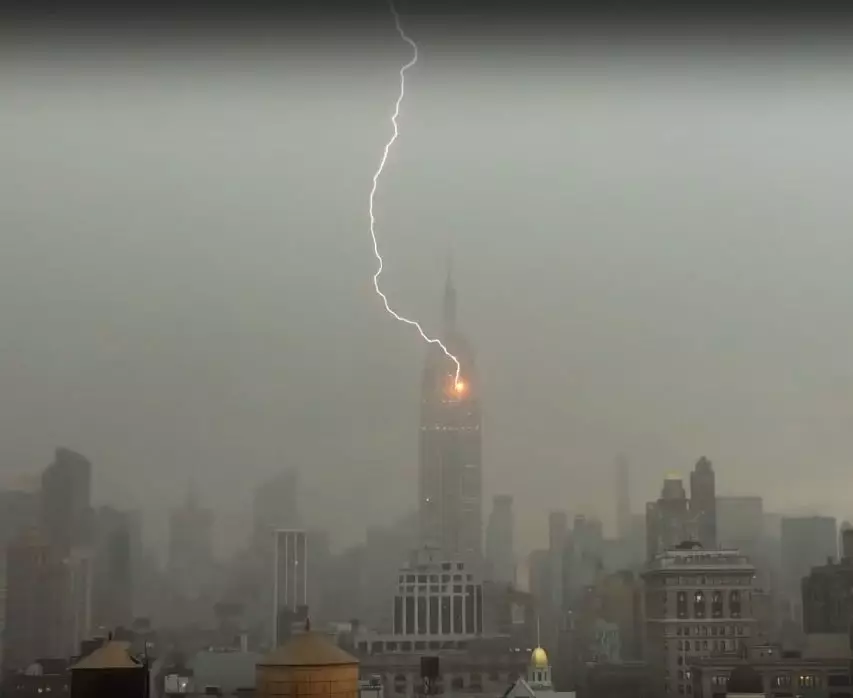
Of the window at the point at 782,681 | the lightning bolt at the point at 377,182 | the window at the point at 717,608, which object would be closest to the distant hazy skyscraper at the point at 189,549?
the lightning bolt at the point at 377,182

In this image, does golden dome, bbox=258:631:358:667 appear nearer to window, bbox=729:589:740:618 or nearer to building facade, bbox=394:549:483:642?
building facade, bbox=394:549:483:642

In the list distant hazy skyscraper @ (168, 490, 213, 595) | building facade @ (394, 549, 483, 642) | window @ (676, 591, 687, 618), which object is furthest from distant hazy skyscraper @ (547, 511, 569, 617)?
distant hazy skyscraper @ (168, 490, 213, 595)

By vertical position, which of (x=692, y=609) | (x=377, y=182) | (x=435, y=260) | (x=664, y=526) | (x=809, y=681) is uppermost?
(x=377, y=182)

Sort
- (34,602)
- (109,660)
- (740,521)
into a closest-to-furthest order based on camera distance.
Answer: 1. (109,660)
2. (34,602)
3. (740,521)

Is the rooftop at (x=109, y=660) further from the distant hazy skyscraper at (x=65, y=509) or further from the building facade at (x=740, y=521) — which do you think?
the building facade at (x=740, y=521)

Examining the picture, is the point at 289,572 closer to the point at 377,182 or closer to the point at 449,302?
the point at 449,302

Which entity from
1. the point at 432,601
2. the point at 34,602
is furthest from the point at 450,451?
the point at 34,602

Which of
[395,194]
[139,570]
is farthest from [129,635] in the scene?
[395,194]
